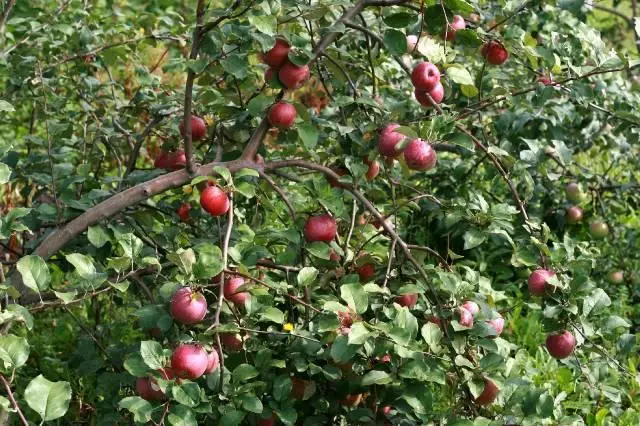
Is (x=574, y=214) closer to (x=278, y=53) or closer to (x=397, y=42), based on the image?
(x=397, y=42)

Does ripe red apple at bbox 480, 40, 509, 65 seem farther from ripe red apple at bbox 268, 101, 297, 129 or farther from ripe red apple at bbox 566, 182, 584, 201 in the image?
ripe red apple at bbox 566, 182, 584, 201

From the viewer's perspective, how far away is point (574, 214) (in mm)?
3393

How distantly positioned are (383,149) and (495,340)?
0.45 meters

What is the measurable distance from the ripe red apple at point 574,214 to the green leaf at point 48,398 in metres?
2.24

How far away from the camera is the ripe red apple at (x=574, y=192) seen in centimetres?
330

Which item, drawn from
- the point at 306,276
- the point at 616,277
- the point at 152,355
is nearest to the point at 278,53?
the point at 306,276

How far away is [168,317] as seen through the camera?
71.7 inches

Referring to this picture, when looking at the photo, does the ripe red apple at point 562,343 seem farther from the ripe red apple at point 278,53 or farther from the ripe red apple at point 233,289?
the ripe red apple at point 278,53

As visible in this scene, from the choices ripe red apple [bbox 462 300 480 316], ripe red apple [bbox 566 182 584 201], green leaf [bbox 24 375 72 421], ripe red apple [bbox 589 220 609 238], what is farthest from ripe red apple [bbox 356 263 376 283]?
ripe red apple [bbox 589 220 609 238]

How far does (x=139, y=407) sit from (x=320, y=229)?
1.83ft

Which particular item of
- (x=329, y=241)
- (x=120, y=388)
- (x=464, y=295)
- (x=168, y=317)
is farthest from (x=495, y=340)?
(x=120, y=388)

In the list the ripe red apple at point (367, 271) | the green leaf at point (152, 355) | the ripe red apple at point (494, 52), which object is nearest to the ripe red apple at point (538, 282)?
the ripe red apple at point (367, 271)

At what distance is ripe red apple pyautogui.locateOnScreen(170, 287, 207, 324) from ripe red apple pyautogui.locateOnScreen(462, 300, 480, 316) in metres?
0.53

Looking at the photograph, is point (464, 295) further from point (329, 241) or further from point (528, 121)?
point (528, 121)
